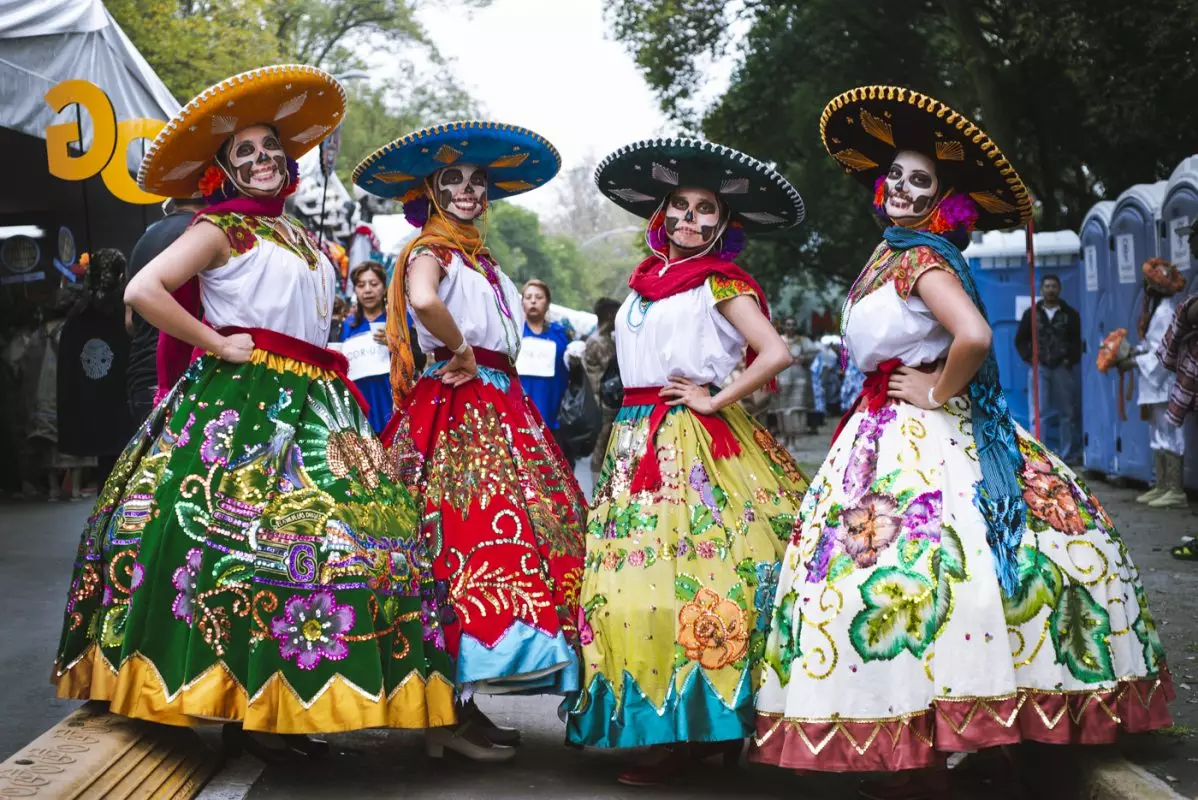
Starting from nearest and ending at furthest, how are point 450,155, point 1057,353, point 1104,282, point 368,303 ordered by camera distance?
1. point 450,155
2. point 368,303
3. point 1104,282
4. point 1057,353

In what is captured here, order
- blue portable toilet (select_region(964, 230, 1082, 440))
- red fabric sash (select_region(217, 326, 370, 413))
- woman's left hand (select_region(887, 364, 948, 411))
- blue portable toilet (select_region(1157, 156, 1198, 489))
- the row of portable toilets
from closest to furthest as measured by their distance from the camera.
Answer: woman's left hand (select_region(887, 364, 948, 411)) → red fabric sash (select_region(217, 326, 370, 413)) → blue portable toilet (select_region(1157, 156, 1198, 489)) → the row of portable toilets → blue portable toilet (select_region(964, 230, 1082, 440))

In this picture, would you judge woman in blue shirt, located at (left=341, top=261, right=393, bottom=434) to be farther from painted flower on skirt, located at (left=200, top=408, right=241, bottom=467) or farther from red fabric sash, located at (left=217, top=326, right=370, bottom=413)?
painted flower on skirt, located at (left=200, top=408, right=241, bottom=467)

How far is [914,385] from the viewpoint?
4750 mm

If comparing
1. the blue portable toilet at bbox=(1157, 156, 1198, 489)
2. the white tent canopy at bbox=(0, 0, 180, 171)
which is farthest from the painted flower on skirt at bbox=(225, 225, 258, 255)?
the blue portable toilet at bbox=(1157, 156, 1198, 489)

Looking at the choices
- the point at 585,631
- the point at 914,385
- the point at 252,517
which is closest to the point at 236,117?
the point at 252,517

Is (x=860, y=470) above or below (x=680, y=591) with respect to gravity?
above

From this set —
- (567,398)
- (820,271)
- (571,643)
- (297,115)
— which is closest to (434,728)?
(571,643)

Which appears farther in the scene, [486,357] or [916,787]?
[486,357]

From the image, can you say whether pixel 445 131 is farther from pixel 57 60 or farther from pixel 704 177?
pixel 57 60

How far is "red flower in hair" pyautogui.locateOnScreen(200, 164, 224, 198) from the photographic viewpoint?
513 cm

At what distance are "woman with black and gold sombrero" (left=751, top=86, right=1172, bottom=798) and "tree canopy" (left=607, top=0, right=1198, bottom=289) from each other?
9284 millimetres

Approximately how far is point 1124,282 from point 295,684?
34.5 feet

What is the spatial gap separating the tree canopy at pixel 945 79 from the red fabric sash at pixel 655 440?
950cm

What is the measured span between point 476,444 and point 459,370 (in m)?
0.28
